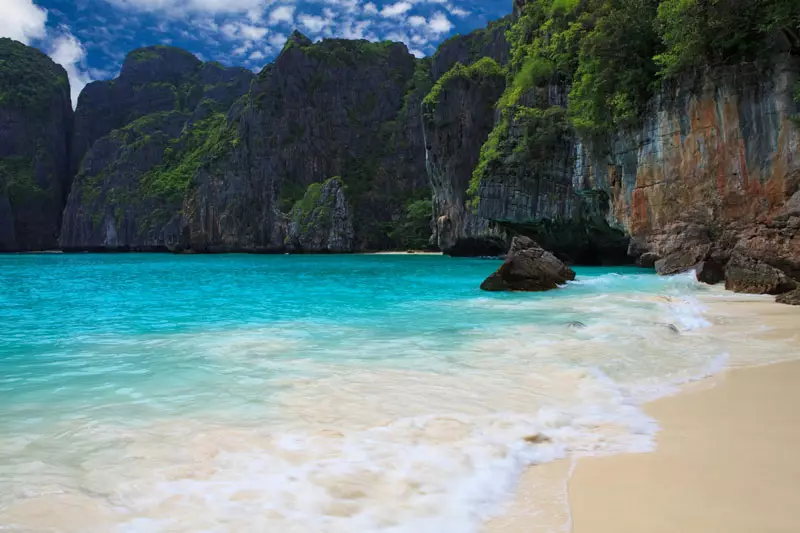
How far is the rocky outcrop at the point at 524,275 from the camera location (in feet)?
58.8

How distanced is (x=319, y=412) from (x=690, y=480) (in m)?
2.77

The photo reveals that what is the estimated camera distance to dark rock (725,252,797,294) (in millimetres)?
14469

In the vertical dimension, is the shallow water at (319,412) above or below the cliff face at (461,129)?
below

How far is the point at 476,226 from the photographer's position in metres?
48.3

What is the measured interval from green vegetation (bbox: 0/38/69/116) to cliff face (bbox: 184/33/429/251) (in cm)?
5252

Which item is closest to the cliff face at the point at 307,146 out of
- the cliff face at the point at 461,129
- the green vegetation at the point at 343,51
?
the green vegetation at the point at 343,51

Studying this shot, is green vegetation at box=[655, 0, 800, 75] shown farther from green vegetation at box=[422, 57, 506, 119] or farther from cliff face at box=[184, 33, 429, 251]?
cliff face at box=[184, 33, 429, 251]

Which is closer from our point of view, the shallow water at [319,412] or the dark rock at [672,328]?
the shallow water at [319,412]

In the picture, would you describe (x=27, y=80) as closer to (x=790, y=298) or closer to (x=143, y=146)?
(x=143, y=146)

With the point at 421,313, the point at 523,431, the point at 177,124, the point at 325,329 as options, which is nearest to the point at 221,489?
the point at 523,431

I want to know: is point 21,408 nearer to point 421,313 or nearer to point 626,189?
point 421,313

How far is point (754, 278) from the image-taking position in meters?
15.1

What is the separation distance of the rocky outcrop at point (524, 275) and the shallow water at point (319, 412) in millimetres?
6842

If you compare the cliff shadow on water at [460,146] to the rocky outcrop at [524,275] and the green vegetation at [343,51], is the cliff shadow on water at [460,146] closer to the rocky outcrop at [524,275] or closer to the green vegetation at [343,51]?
the green vegetation at [343,51]
